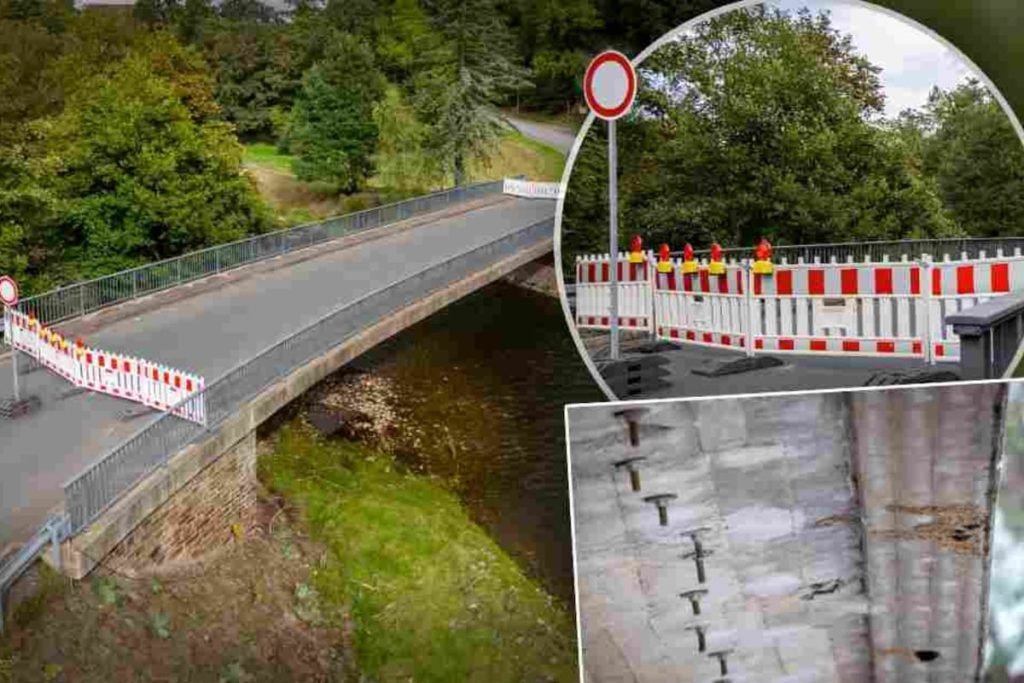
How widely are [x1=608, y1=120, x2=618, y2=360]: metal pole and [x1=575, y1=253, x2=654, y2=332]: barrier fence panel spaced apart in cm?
2

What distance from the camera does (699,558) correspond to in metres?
3.42

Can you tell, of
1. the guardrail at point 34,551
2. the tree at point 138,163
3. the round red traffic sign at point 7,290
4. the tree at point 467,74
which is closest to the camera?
the guardrail at point 34,551

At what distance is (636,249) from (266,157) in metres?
1.58

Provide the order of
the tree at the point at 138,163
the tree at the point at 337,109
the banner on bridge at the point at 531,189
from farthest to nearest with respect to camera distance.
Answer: the tree at the point at 337,109 → the banner on bridge at the point at 531,189 → the tree at the point at 138,163

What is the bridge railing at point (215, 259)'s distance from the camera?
365 cm

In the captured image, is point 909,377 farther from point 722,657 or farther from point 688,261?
point 722,657

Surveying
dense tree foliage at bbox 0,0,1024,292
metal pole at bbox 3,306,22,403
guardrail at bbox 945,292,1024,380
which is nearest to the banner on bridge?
dense tree foliage at bbox 0,0,1024,292

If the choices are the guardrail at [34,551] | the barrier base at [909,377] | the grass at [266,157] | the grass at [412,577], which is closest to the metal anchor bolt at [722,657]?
the grass at [412,577]

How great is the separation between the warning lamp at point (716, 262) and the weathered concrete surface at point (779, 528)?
420mm

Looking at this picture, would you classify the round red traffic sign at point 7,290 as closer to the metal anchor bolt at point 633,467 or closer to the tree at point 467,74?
the tree at point 467,74

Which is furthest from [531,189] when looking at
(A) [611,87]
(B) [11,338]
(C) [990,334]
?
(B) [11,338]

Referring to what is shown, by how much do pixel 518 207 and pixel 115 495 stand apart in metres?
1.76

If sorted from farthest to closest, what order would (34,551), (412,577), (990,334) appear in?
(412,577), (990,334), (34,551)

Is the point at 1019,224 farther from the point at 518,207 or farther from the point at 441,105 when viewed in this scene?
the point at 441,105
